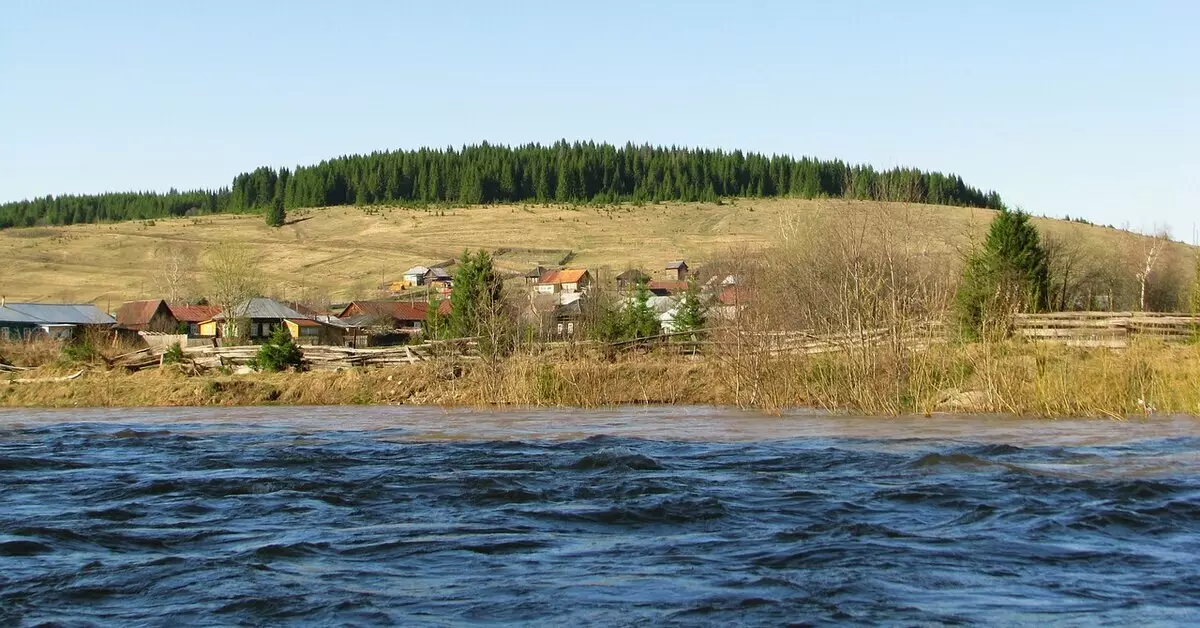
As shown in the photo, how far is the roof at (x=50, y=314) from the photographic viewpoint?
79.4 meters

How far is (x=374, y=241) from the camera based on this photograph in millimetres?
155375

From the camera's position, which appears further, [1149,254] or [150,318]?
[150,318]

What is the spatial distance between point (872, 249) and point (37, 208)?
202 meters

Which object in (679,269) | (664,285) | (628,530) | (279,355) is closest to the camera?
(628,530)

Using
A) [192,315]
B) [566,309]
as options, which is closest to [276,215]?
[192,315]

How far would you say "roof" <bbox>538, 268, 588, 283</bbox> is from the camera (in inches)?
4513

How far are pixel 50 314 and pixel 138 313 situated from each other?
29.5 ft

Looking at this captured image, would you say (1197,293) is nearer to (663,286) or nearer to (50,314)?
(50,314)

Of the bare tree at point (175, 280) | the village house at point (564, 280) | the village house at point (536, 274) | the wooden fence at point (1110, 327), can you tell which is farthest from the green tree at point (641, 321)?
the bare tree at point (175, 280)

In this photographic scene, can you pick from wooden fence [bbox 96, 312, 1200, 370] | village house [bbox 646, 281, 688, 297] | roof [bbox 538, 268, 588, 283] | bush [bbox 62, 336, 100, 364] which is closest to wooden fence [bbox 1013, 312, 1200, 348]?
wooden fence [bbox 96, 312, 1200, 370]

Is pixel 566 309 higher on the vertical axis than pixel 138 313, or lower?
higher

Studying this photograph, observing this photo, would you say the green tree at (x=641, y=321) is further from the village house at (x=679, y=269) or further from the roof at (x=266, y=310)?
the village house at (x=679, y=269)

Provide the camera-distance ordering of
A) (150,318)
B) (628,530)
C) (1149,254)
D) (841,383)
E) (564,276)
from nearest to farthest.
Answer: (628,530) → (841,383) → (1149,254) → (150,318) → (564,276)

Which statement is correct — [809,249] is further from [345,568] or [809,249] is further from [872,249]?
[345,568]
